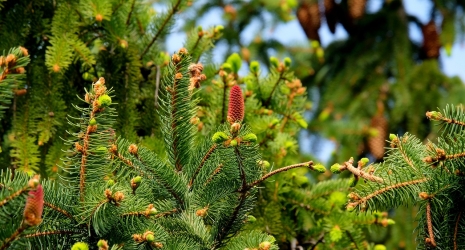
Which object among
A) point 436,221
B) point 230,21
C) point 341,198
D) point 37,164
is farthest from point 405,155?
point 230,21

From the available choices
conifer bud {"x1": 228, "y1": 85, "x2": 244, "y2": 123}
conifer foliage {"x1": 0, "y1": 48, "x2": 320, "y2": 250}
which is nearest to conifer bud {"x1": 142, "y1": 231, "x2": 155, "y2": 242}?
conifer foliage {"x1": 0, "y1": 48, "x2": 320, "y2": 250}

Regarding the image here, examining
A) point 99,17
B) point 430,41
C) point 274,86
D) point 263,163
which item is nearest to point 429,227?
point 263,163

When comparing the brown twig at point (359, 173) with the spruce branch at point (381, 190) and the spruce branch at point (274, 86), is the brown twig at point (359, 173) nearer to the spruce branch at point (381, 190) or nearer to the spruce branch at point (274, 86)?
the spruce branch at point (381, 190)

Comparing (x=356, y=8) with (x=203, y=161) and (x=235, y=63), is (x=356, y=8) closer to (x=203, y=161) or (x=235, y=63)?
(x=235, y=63)

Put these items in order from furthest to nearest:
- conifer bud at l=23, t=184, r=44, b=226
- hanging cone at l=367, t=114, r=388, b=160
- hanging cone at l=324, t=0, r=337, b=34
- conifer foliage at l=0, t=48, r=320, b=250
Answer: hanging cone at l=324, t=0, r=337, b=34 < hanging cone at l=367, t=114, r=388, b=160 < conifer foliage at l=0, t=48, r=320, b=250 < conifer bud at l=23, t=184, r=44, b=226

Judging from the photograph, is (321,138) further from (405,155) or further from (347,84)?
(405,155)

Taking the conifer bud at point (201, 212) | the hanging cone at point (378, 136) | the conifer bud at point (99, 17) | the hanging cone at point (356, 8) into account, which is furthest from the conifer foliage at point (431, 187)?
the hanging cone at point (356, 8)

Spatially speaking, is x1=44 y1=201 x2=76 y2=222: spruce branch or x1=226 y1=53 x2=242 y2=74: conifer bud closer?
x1=44 y1=201 x2=76 y2=222: spruce branch

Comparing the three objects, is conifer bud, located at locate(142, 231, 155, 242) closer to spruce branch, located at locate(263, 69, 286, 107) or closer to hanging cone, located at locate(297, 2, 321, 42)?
spruce branch, located at locate(263, 69, 286, 107)

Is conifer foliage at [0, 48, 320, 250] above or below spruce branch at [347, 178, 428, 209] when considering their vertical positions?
below
